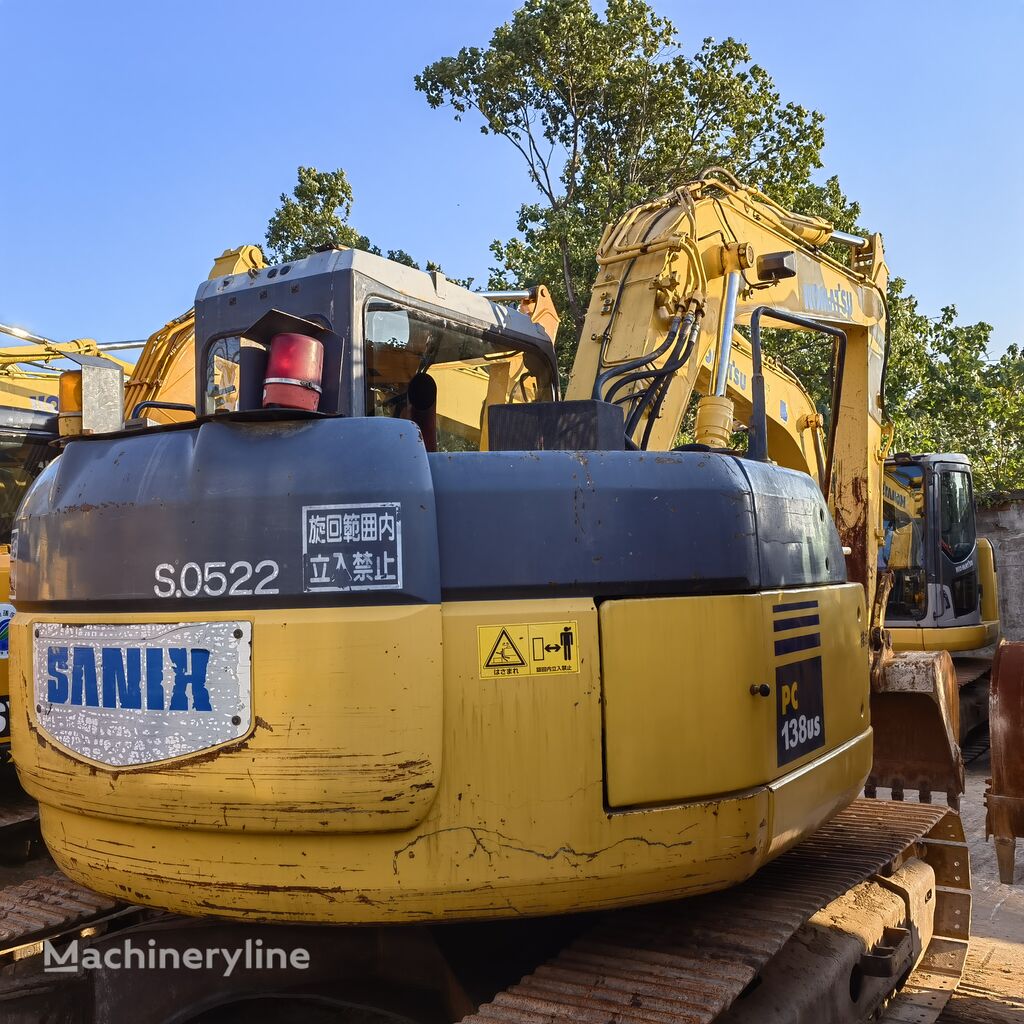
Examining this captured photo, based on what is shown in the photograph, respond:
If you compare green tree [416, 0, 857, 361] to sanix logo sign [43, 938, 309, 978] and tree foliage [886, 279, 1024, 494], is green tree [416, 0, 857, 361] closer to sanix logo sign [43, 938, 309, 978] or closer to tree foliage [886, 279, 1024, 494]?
tree foliage [886, 279, 1024, 494]

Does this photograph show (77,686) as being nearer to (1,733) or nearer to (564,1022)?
(564,1022)

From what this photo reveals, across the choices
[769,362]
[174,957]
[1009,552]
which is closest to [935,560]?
[1009,552]

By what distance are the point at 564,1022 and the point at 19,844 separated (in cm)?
399

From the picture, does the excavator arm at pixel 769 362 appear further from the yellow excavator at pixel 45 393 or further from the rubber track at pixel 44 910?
the rubber track at pixel 44 910

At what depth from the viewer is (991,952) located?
5.06 meters

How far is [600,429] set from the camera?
313 cm

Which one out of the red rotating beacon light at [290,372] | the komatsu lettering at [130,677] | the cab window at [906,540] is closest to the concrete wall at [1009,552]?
the cab window at [906,540]

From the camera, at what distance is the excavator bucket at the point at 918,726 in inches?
245

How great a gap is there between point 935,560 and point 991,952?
6020 mm

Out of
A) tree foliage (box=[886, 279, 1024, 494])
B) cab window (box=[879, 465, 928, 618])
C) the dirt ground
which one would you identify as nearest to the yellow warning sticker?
the dirt ground

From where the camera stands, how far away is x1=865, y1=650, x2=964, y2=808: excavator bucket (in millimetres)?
6219

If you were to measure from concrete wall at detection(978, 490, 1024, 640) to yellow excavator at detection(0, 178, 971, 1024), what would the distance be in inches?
427

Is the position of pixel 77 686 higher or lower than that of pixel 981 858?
higher

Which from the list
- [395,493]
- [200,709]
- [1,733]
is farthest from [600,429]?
[1,733]
